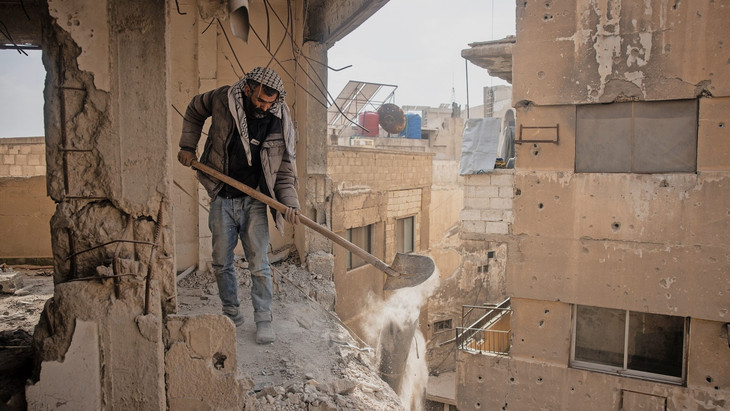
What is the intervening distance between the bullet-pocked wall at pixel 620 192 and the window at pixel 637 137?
0.01 m

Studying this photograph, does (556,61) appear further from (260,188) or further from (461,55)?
(260,188)

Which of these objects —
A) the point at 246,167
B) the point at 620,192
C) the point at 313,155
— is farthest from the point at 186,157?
the point at 620,192

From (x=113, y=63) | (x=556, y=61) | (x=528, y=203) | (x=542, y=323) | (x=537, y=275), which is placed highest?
(x=556, y=61)

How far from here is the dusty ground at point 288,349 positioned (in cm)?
305

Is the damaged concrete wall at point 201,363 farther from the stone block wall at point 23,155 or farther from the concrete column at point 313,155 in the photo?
the stone block wall at point 23,155

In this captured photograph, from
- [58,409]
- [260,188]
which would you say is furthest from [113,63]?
[58,409]

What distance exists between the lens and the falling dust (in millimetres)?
11453

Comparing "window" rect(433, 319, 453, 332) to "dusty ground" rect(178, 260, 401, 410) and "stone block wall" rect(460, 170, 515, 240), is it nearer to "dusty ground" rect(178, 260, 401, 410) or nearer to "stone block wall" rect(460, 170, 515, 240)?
"stone block wall" rect(460, 170, 515, 240)

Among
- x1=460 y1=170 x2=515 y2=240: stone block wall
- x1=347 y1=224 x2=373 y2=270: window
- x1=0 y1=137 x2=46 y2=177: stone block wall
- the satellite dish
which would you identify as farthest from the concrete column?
the satellite dish

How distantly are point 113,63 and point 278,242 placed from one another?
3.86 m

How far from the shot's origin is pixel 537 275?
698cm

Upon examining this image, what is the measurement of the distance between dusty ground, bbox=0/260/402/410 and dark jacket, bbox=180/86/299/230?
1145 millimetres

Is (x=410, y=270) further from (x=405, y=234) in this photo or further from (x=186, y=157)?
(x=405, y=234)

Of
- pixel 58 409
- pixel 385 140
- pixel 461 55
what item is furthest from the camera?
pixel 385 140
